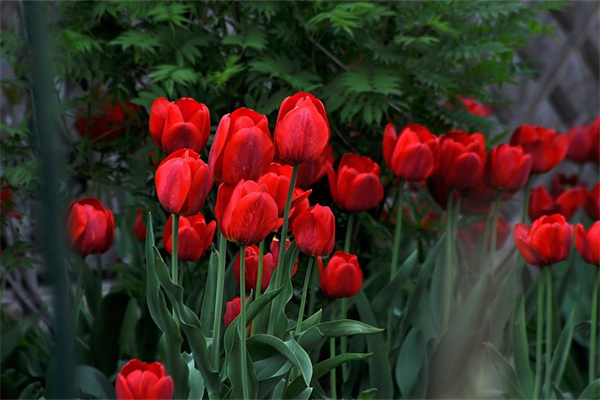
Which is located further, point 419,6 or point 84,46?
point 419,6

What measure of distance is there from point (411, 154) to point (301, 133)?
1.50ft

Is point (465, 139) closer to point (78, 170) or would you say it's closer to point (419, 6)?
point (419, 6)

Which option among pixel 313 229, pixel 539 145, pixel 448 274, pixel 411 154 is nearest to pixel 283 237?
pixel 313 229

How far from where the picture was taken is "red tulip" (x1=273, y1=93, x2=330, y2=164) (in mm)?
792

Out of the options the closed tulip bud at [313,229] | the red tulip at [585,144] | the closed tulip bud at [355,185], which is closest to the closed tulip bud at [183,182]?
the closed tulip bud at [313,229]

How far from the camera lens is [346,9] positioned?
135 centimetres

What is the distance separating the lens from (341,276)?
107cm

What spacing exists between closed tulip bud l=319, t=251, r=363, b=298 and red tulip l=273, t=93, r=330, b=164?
290mm

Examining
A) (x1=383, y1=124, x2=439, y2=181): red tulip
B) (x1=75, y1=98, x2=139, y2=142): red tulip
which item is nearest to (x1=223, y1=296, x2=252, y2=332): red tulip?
(x1=383, y1=124, x2=439, y2=181): red tulip

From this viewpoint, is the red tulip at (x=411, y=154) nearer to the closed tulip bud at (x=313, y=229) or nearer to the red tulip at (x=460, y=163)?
the red tulip at (x=460, y=163)

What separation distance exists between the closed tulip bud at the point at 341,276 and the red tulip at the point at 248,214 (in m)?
0.32

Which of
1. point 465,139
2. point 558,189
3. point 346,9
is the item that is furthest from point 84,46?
point 558,189

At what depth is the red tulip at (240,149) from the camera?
0.77 meters

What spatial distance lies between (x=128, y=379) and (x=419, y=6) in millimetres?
969
